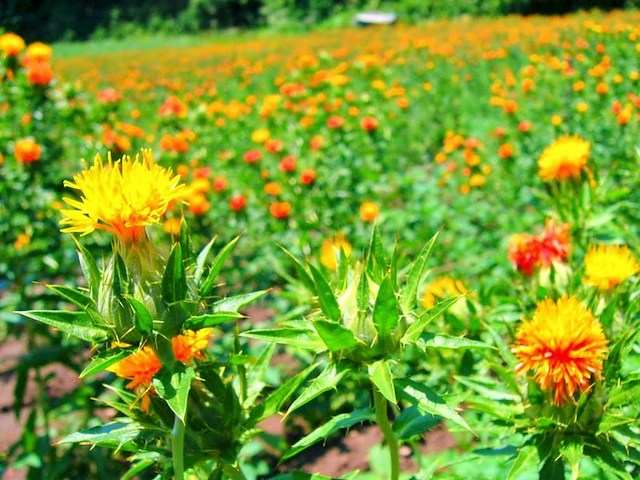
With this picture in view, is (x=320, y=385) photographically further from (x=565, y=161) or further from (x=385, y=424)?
(x=565, y=161)

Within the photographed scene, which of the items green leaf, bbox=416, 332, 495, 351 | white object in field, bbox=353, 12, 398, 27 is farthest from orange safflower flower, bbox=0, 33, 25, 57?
white object in field, bbox=353, 12, 398, 27

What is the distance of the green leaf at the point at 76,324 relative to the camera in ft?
3.10

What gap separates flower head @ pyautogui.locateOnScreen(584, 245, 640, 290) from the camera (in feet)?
4.74

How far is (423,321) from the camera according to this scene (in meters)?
0.98

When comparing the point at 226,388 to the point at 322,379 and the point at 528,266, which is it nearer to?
the point at 322,379

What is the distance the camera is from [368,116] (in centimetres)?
398

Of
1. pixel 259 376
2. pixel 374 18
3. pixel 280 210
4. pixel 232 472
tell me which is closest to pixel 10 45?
pixel 280 210

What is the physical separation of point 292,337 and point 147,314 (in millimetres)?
228

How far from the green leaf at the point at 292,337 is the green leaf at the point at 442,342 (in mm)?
156

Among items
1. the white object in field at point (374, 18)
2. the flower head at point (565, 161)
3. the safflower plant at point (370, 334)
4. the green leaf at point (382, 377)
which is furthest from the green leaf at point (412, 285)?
the white object in field at point (374, 18)

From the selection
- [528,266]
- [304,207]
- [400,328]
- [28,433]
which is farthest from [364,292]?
[304,207]

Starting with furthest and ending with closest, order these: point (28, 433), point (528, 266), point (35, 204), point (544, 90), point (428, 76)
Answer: point (428, 76)
point (544, 90)
point (35, 204)
point (28, 433)
point (528, 266)

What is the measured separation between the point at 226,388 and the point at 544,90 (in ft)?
15.0

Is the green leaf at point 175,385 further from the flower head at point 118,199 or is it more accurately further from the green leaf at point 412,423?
the green leaf at point 412,423
